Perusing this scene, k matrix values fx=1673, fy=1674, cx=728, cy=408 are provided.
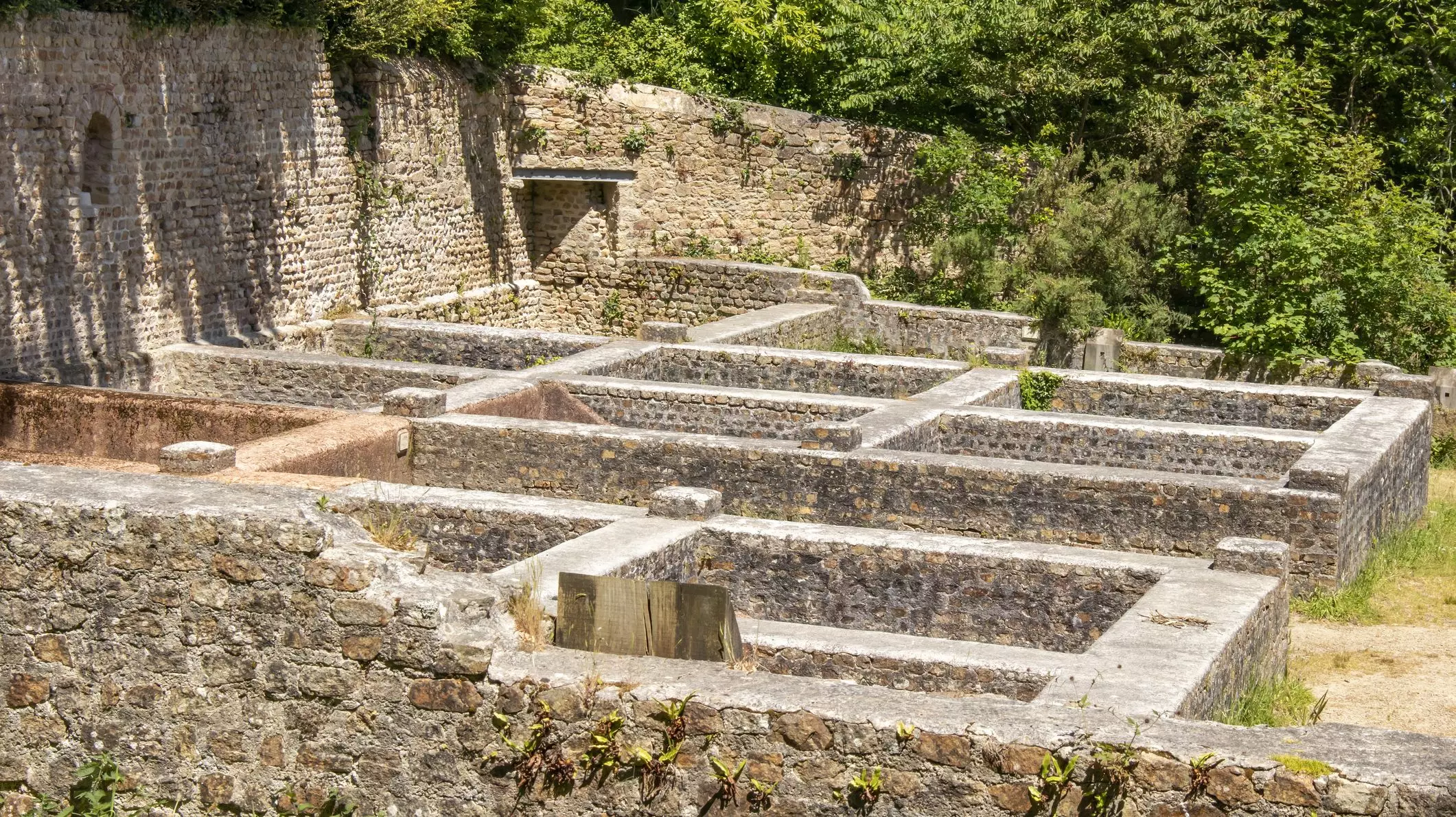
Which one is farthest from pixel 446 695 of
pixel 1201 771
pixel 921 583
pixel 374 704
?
pixel 921 583

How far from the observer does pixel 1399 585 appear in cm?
1045

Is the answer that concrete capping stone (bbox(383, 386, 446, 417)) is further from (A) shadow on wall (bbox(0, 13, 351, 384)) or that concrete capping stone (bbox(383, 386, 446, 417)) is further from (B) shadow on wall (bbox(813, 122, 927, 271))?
(B) shadow on wall (bbox(813, 122, 927, 271))

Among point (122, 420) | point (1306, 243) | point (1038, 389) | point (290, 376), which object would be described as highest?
point (1306, 243)

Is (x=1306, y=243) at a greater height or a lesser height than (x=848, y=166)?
lesser

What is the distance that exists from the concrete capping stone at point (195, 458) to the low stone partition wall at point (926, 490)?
242cm

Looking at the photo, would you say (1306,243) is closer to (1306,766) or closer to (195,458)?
(195,458)

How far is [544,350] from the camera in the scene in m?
14.9

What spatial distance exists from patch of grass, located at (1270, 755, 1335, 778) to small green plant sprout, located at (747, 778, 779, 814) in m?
1.45

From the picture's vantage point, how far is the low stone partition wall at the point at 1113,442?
11.3 metres

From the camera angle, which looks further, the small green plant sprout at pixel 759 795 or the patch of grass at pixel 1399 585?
the patch of grass at pixel 1399 585

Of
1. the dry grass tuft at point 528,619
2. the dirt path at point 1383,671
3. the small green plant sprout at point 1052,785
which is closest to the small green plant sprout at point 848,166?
the dirt path at point 1383,671

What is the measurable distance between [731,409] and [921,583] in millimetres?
4665

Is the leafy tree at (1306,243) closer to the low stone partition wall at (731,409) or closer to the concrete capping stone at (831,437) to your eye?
the low stone partition wall at (731,409)

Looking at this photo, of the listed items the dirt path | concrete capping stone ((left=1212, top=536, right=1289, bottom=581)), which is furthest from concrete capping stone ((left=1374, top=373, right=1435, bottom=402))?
concrete capping stone ((left=1212, top=536, right=1289, bottom=581))
